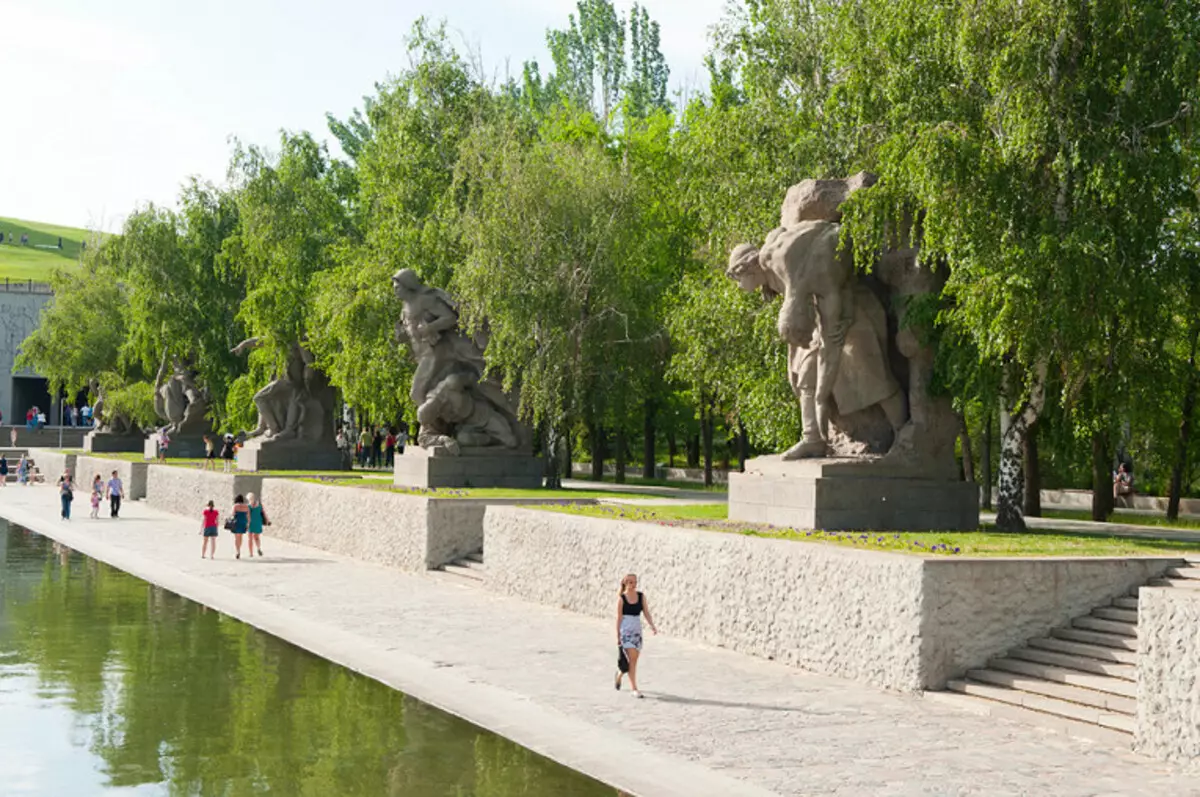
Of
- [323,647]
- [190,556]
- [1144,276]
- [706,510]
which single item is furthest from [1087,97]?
[190,556]

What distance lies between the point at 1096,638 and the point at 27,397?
85.5 metres

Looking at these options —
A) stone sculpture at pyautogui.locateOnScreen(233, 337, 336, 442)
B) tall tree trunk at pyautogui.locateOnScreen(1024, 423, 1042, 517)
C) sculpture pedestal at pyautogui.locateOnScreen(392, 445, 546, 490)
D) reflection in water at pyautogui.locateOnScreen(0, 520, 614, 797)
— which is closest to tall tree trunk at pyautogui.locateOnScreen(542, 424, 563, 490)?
sculpture pedestal at pyautogui.locateOnScreen(392, 445, 546, 490)

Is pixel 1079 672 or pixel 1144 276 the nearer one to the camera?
pixel 1079 672

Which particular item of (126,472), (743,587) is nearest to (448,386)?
(743,587)

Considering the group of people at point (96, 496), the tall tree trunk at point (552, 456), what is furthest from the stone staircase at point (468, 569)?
the group of people at point (96, 496)

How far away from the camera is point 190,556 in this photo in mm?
27203

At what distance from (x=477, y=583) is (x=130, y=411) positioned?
116 feet

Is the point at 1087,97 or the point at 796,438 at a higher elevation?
the point at 1087,97

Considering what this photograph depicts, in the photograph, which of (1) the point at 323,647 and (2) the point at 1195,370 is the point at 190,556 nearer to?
(1) the point at 323,647

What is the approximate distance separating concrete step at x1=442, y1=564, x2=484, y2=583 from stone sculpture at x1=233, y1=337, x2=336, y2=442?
16.6 m

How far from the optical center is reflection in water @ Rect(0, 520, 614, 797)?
32.6 ft

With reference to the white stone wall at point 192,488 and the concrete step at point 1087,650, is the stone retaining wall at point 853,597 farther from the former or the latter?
the white stone wall at point 192,488

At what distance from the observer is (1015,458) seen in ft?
69.3

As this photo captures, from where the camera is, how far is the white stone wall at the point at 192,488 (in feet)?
113
